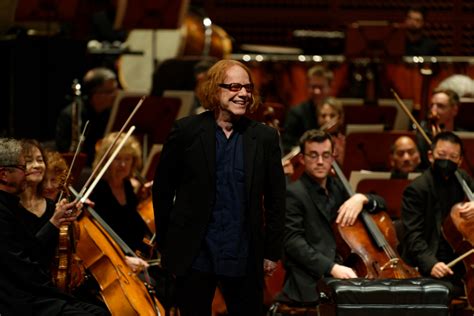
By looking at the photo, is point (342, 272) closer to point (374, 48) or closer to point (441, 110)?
point (441, 110)

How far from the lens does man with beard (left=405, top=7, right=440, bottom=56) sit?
1027 cm

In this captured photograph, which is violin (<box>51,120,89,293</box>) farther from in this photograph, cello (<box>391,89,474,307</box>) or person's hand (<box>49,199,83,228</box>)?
cello (<box>391,89,474,307</box>)

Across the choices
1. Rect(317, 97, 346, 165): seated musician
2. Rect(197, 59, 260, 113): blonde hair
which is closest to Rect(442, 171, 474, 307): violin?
Rect(317, 97, 346, 165): seated musician

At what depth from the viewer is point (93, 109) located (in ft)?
26.6

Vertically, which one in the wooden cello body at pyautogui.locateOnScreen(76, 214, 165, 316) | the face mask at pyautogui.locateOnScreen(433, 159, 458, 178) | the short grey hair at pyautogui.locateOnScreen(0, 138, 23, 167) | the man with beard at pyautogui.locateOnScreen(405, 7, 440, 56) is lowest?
the wooden cello body at pyautogui.locateOnScreen(76, 214, 165, 316)

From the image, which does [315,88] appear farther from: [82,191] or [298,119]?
[82,191]

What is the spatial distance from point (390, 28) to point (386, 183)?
150 inches

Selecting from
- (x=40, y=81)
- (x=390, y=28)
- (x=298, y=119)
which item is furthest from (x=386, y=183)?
(x=390, y=28)

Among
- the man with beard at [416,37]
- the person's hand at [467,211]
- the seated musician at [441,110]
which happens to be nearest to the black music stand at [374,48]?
the man with beard at [416,37]

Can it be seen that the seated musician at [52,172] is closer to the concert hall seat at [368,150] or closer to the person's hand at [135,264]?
the person's hand at [135,264]

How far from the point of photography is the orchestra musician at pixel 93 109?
7.81 m

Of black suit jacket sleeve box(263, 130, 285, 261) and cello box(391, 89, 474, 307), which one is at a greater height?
black suit jacket sleeve box(263, 130, 285, 261)

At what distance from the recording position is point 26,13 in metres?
8.31

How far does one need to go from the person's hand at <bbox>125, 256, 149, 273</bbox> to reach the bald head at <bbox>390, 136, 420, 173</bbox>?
2079 mm
